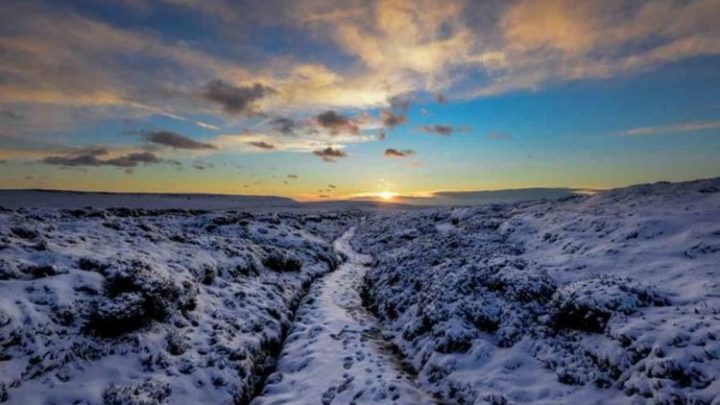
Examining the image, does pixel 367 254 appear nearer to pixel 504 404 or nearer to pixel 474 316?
pixel 474 316

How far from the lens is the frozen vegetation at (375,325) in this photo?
30.5 ft

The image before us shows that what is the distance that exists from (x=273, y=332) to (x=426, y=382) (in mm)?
6680

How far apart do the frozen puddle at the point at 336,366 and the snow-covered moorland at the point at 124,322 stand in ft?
2.65

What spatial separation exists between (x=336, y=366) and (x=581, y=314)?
786 centimetres

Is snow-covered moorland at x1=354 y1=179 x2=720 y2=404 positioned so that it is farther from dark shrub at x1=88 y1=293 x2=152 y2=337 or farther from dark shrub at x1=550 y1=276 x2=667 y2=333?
dark shrub at x1=88 y1=293 x2=152 y2=337

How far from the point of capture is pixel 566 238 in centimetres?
2189

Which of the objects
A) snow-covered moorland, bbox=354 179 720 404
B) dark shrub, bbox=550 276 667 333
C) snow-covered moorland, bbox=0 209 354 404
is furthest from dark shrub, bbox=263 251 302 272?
dark shrub, bbox=550 276 667 333

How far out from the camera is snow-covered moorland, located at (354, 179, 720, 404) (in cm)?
890

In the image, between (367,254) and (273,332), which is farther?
(367,254)

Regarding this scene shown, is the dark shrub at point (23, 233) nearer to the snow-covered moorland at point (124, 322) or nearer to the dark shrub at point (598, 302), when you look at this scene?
the snow-covered moorland at point (124, 322)

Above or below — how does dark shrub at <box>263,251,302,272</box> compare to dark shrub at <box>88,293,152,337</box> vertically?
below

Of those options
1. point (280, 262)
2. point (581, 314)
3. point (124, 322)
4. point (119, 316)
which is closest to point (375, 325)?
point (581, 314)

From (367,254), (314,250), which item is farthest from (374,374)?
(367,254)

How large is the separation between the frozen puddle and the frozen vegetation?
0.06 metres
